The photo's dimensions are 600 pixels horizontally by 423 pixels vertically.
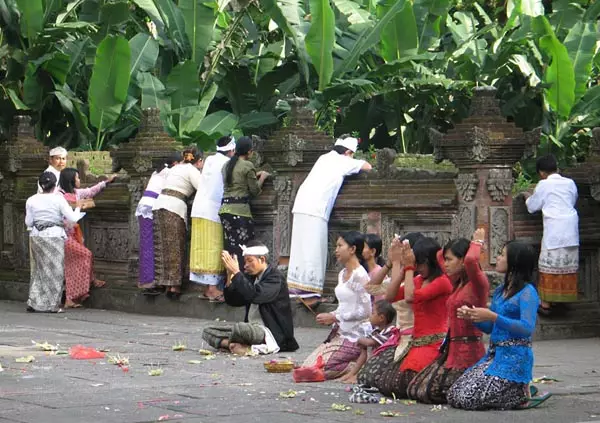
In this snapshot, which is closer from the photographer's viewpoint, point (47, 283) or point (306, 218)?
point (306, 218)

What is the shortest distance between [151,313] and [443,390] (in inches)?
323

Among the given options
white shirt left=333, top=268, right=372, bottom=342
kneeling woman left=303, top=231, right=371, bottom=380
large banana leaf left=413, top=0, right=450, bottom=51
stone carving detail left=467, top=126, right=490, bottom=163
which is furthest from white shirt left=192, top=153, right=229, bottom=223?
large banana leaf left=413, top=0, right=450, bottom=51

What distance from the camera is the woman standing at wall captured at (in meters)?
15.3

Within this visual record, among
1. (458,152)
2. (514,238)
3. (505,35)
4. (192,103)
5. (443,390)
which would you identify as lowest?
(443,390)

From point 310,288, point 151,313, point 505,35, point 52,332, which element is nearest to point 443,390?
point 310,288

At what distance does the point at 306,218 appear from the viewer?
47.8 feet

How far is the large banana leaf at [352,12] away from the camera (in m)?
21.4

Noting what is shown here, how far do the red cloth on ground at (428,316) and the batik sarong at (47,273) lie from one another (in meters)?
8.47

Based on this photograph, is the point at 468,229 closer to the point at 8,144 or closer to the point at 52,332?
the point at 52,332

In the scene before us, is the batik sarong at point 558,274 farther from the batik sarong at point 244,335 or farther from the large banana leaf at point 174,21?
the large banana leaf at point 174,21

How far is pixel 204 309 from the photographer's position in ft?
53.1

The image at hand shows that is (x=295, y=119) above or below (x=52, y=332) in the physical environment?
above

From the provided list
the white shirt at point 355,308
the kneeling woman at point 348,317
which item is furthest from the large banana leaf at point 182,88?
the white shirt at point 355,308

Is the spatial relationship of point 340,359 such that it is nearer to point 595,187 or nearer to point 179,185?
point 595,187
